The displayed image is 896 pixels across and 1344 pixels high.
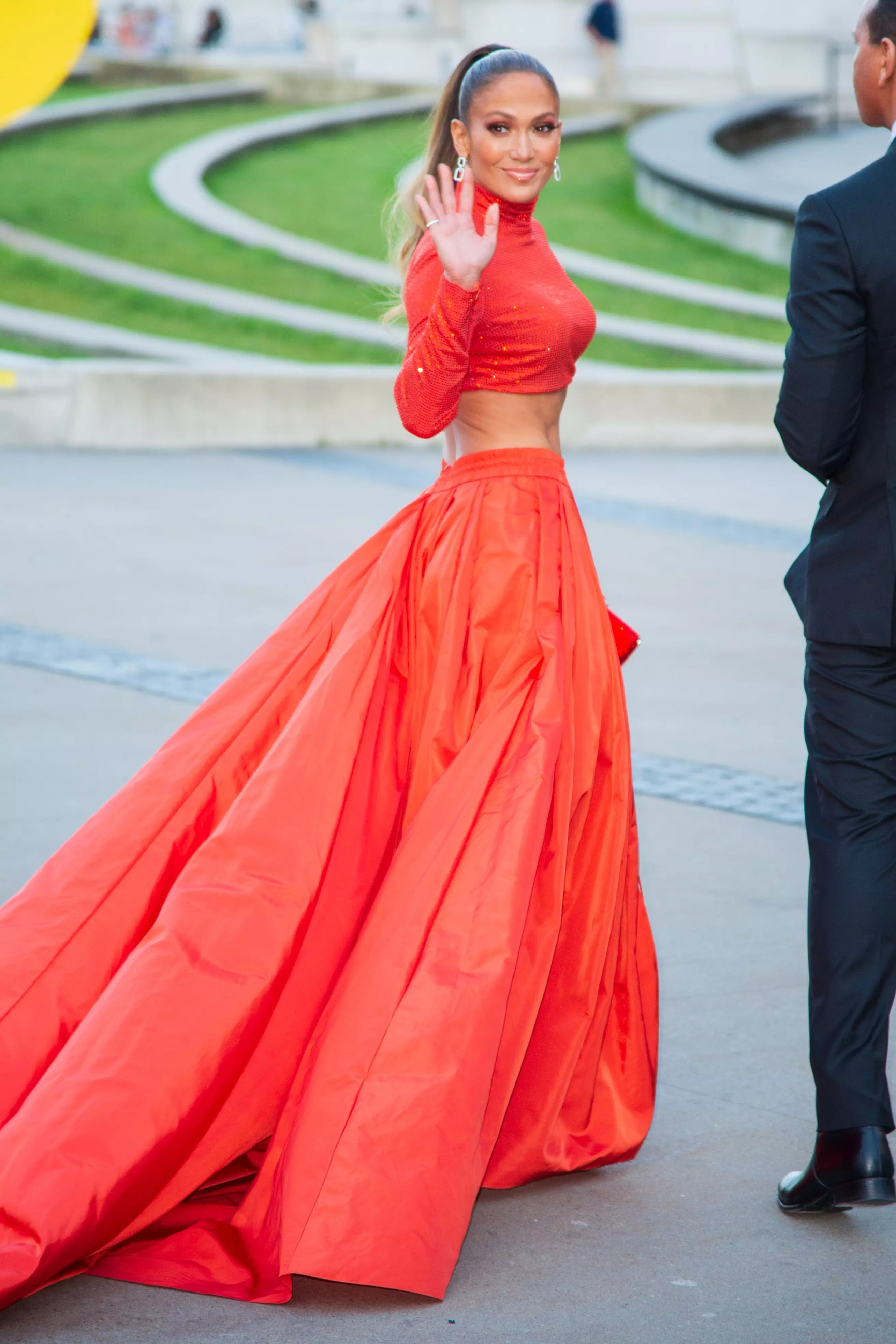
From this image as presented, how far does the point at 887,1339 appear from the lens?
267cm

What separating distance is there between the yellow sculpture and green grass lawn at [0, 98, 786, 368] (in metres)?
6.98

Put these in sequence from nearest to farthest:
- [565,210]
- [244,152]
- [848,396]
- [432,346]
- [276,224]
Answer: [848,396] < [432,346] < [276,224] < [565,210] < [244,152]

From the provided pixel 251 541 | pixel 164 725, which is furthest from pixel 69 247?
pixel 164 725

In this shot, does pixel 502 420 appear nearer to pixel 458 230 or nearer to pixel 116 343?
pixel 458 230

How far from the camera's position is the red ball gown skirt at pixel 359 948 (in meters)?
2.76

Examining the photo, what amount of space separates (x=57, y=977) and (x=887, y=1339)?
4.96 ft

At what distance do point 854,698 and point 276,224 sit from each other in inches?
661

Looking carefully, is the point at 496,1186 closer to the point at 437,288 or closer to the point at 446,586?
the point at 446,586

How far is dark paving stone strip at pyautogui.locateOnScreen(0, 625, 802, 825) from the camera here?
18.0ft

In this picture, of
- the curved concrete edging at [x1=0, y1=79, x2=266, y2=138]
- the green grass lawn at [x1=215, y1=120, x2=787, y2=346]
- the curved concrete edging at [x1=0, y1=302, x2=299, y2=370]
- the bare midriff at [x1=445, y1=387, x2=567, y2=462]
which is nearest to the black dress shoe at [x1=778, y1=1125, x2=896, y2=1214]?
the bare midriff at [x1=445, y1=387, x2=567, y2=462]

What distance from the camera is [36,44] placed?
4.77 metres

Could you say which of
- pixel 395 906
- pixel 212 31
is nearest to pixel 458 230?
pixel 395 906

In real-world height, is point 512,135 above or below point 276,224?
above

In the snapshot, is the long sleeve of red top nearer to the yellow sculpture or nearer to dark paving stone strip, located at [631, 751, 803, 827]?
the yellow sculpture
